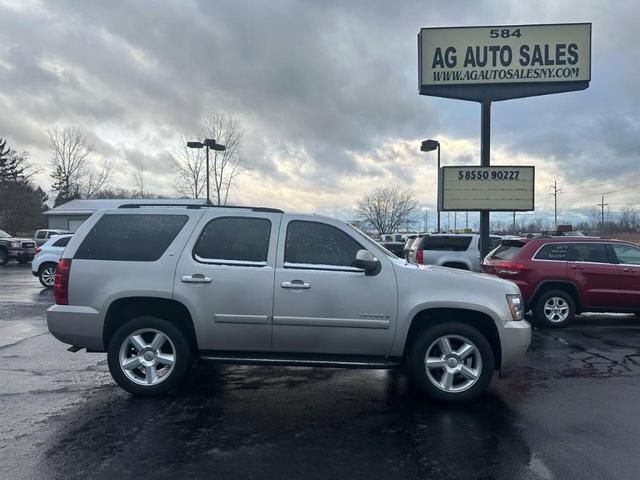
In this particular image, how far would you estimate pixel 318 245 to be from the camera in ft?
17.5

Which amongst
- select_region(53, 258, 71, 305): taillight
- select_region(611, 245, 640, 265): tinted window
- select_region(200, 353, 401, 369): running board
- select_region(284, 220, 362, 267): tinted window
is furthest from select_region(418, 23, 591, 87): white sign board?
select_region(53, 258, 71, 305): taillight

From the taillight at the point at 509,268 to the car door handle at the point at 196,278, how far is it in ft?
21.5

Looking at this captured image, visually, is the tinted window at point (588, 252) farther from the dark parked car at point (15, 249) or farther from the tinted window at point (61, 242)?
the dark parked car at point (15, 249)

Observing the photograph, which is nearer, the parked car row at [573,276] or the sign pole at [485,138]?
the parked car row at [573,276]

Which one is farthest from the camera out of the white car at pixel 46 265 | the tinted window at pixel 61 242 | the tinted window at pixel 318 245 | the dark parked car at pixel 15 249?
the dark parked car at pixel 15 249

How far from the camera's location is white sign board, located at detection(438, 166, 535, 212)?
45.8 ft

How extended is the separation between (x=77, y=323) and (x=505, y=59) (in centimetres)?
1256

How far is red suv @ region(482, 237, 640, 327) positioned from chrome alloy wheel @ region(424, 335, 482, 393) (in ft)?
15.7

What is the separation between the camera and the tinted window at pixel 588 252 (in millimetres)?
9625

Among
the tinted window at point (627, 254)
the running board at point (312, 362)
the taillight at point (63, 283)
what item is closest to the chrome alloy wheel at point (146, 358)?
the running board at point (312, 362)

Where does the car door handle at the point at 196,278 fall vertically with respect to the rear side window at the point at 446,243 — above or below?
below

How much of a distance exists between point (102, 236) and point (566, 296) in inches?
318

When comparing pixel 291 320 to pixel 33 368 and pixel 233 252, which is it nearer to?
pixel 233 252

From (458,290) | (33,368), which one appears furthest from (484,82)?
(33,368)
